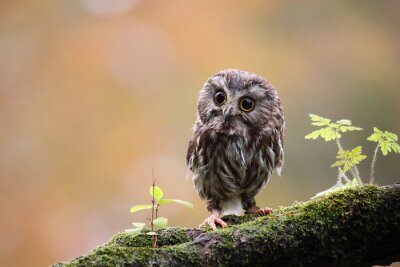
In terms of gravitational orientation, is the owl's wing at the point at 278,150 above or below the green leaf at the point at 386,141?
above

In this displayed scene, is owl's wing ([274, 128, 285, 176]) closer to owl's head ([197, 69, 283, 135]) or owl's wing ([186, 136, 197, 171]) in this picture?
owl's head ([197, 69, 283, 135])

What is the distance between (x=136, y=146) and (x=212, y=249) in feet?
13.6

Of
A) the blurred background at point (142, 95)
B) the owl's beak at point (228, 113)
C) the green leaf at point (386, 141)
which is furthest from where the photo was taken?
the blurred background at point (142, 95)

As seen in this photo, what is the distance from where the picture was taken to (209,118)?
264cm

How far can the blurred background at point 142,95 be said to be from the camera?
17.5ft

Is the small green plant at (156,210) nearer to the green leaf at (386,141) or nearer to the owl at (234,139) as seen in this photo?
the owl at (234,139)

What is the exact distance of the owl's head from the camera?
8.40 ft

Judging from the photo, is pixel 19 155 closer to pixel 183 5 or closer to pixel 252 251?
pixel 183 5

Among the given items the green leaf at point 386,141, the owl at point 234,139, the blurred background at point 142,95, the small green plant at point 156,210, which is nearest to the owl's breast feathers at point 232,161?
the owl at point 234,139

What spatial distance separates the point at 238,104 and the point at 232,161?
0.95ft

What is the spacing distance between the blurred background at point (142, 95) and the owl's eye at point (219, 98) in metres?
2.96

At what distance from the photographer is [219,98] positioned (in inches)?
103

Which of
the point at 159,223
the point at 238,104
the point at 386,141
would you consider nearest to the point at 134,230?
the point at 159,223

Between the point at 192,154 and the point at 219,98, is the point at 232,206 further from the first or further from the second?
the point at 219,98
